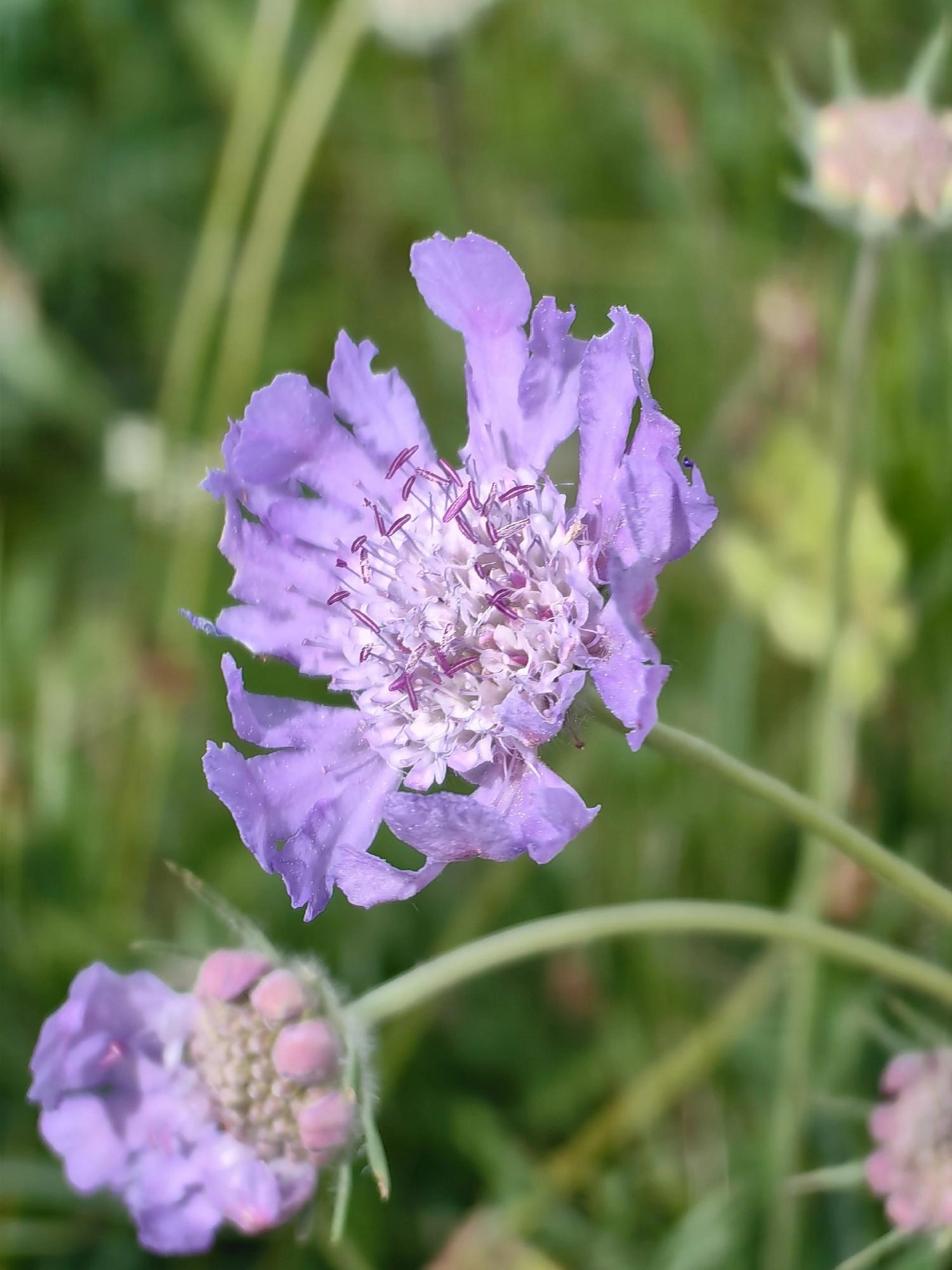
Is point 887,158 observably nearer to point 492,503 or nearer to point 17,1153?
point 492,503

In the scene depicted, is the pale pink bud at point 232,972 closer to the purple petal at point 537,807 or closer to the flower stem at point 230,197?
the purple petal at point 537,807

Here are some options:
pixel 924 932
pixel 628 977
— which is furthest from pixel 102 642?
pixel 924 932

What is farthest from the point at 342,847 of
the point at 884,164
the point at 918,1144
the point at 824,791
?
the point at 884,164

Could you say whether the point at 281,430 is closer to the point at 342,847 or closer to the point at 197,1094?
the point at 342,847

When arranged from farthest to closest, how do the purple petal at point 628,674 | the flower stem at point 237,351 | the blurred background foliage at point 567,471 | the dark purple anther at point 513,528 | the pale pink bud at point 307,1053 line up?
the flower stem at point 237,351, the blurred background foliage at point 567,471, the dark purple anther at point 513,528, the pale pink bud at point 307,1053, the purple petal at point 628,674

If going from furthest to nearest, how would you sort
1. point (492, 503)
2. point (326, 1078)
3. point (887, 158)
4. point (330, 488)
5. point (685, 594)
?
point (685, 594)
point (887, 158)
point (330, 488)
point (492, 503)
point (326, 1078)

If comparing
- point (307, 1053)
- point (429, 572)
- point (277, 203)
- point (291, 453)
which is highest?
point (277, 203)

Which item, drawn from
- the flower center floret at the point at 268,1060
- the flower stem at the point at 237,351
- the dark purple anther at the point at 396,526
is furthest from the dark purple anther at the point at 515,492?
the flower stem at the point at 237,351
